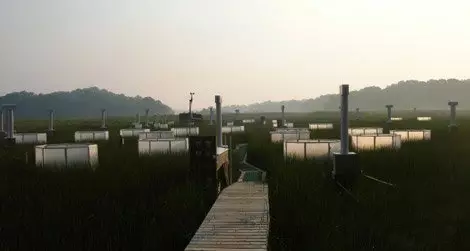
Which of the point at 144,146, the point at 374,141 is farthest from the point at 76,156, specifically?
the point at 374,141

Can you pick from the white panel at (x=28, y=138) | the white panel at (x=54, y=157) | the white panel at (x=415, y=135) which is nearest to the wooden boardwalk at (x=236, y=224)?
the white panel at (x=54, y=157)

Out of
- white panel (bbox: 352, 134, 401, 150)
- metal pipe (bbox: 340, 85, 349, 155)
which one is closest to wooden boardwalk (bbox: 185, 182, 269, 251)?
metal pipe (bbox: 340, 85, 349, 155)

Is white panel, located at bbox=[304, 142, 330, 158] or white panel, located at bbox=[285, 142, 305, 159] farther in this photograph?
white panel, located at bbox=[285, 142, 305, 159]

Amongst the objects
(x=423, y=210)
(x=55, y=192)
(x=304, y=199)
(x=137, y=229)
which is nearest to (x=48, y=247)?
(x=137, y=229)

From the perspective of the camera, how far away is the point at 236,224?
9.56 meters

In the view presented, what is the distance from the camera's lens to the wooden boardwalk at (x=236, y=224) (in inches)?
324

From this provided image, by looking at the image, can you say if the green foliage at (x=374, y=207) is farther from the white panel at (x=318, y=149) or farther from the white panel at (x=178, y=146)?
the white panel at (x=178, y=146)

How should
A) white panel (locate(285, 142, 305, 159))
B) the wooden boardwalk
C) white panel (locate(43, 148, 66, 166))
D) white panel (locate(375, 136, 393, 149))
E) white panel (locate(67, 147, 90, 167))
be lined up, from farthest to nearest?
white panel (locate(375, 136, 393, 149))
white panel (locate(285, 142, 305, 159))
white panel (locate(67, 147, 90, 167))
white panel (locate(43, 148, 66, 166))
the wooden boardwalk

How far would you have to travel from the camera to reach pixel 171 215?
37.0 ft

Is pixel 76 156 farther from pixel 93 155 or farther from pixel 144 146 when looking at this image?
pixel 144 146

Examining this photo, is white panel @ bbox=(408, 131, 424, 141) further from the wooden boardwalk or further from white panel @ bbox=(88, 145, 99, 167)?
the wooden boardwalk

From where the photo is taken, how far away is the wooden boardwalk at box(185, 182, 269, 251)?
8.23m

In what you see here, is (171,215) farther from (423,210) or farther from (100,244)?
(423,210)

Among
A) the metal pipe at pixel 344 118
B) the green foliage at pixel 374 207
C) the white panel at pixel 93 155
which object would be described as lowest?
the green foliage at pixel 374 207
